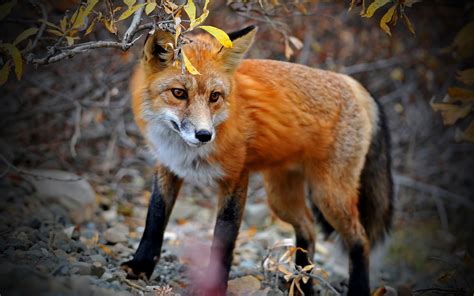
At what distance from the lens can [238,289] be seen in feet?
11.3

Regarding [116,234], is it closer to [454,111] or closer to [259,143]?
[259,143]

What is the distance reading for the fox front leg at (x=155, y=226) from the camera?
3318 mm

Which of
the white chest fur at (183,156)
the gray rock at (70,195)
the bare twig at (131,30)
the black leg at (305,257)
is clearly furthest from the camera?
the gray rock at (70,195)

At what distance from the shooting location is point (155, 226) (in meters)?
3.39

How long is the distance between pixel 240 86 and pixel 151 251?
1.21 metres

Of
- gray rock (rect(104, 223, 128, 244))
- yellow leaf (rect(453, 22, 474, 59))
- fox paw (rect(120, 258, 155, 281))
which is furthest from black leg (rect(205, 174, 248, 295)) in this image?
yellow leaf (rect(453, 22, 474, 59))

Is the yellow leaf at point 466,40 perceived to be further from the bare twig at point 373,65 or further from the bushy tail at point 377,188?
the bare twig at point 373,65

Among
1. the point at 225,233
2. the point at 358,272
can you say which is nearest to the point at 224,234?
the point at 225,233

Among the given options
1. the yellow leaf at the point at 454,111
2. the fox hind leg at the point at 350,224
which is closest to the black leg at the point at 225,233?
the fox hind leg at the point at 350,224

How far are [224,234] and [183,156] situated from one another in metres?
0.55

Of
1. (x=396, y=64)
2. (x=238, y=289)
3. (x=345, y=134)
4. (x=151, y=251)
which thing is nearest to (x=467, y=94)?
(x=345, y=134)

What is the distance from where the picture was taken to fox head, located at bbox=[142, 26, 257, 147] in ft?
9.72

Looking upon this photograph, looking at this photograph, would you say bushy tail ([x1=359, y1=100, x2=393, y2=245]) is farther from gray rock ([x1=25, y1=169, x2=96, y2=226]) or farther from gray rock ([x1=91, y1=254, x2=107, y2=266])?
gray rock ([x1=25, y1=169, x2=96, y2=226])

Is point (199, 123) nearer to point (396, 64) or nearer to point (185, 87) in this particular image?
point (185, 87)
